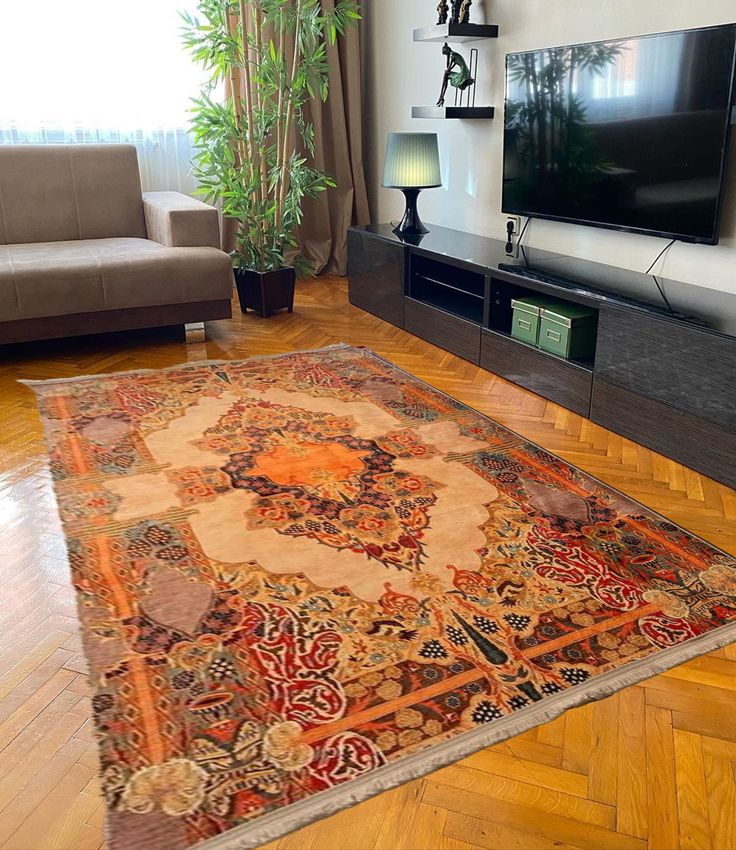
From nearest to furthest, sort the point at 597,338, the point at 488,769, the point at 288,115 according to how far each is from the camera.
→ the point at 488,769 → the point at 597,338 → the point at 288,115

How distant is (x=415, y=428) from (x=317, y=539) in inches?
34.0

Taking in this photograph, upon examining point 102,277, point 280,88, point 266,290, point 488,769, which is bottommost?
point 488,769

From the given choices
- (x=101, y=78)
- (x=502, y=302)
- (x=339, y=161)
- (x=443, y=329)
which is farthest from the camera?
(x=339, y=161)

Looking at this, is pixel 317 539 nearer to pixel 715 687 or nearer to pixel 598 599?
pixel 598 599

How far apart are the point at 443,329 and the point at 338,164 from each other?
1.91 metres

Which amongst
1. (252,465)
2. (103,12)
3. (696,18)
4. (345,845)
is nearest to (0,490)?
(252,465)

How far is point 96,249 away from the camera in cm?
380

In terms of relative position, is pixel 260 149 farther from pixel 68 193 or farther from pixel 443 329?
pixel 443 329

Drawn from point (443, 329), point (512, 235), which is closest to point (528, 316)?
point (443, 329)

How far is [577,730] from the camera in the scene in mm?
1491

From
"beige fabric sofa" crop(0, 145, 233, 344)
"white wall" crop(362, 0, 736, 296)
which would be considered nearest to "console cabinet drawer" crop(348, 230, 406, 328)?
"white wall" crop(362, 0, 736, 296)

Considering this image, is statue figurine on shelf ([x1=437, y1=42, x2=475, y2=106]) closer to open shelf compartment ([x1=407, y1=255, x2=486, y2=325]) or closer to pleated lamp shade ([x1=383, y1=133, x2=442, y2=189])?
pleated lamp shade ([x1=383, y1=133, x2=442, y2=189])

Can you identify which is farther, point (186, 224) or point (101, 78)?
point (101, 78)

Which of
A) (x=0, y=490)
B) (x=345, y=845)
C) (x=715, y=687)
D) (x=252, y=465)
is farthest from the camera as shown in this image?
(x=252, y=465)
